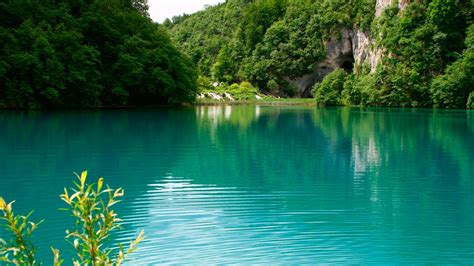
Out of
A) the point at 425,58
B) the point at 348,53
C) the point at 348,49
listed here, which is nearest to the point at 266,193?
the point at 425,58

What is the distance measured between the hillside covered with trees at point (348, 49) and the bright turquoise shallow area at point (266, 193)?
A: 35.5m

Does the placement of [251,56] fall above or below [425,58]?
above

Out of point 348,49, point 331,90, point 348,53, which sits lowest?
point 331,90

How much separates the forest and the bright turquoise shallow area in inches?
747

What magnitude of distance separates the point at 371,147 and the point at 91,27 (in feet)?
114

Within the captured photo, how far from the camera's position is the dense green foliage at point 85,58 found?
38250mm

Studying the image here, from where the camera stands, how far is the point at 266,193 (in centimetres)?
1096

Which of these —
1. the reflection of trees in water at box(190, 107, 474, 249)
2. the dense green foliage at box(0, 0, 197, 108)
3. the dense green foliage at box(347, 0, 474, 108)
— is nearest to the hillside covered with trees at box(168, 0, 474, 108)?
the dense green foliage at box(347, 0, 474, 108)

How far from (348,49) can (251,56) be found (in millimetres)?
18124

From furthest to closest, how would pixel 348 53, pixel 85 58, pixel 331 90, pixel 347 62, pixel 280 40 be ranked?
pixel 280 40, pixel 347 62, pixel 348 53, pixel 331 90, pixel 85 58

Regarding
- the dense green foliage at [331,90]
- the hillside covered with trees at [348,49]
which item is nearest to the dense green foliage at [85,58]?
the dense green foliage at [331,90]

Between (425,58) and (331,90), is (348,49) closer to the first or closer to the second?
(331,90)

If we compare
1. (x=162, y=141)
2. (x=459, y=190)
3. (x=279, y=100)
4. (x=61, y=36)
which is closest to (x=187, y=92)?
(x=61, y=36)

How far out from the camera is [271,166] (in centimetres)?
1471
